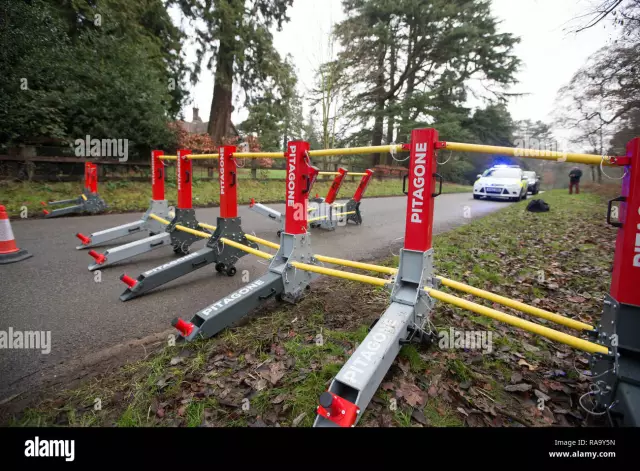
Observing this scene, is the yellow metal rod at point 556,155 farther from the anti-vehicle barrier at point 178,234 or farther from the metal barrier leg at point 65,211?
the metal barrier leg at point 65,211

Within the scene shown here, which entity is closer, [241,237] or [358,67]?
[241,237]

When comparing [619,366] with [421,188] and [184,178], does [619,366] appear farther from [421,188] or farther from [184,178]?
[184,178]

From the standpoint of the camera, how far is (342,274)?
2990 millimetres

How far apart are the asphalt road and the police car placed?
43.3 ft

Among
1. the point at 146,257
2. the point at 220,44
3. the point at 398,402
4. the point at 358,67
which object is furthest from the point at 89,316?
the point at 358,67

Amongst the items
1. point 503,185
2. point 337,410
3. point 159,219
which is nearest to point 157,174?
point 159,219

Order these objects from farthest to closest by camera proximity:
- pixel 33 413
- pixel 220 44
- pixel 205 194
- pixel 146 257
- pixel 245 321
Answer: pixel 220 44
pixel 205 194
pixel 146 257
pixel 245 321
pixel 33 413

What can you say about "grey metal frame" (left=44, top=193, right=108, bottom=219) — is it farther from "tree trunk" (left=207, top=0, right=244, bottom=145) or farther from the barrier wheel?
"tree trunk" (left=207, top=0, right=244, bottom=145)

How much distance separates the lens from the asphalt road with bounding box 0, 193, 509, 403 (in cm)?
271

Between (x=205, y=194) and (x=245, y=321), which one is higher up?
(x=205, y=194)

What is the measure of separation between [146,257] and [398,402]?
5.08 m
